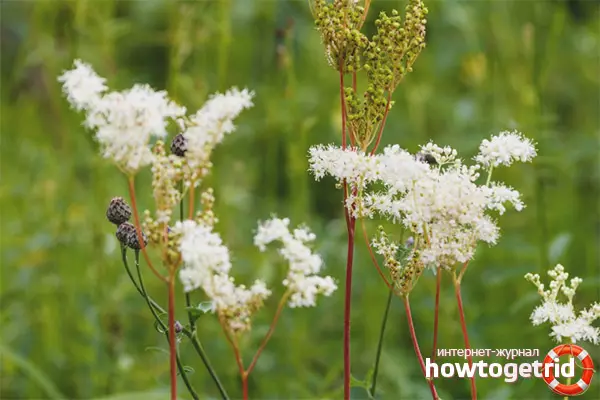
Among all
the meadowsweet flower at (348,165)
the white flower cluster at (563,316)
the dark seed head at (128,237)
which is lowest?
the white flower cluster at (563,316)

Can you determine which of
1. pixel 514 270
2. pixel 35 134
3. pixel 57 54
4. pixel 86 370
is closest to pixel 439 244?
pixel 514 270

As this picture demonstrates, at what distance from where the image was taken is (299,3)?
2559 mm

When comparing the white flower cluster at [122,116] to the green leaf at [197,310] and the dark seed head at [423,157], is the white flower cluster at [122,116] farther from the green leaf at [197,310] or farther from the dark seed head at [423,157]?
the dark seed head at [423,157]

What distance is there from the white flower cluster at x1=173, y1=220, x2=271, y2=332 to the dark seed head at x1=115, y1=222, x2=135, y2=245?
0.47 feet

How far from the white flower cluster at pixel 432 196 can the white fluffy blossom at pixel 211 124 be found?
16cm

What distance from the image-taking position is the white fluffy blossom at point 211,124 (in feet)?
3.50

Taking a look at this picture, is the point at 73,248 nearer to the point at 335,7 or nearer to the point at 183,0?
the point at 183,0

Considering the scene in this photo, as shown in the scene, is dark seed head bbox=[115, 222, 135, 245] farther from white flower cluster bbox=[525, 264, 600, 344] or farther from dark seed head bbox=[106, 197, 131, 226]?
white flower cluster bbox=[525, 264, 600, 344]

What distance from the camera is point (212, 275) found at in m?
1.06

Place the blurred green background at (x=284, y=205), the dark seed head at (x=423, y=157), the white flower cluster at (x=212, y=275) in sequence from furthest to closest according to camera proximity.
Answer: the blurred green background at (x=284, y=205) < the dark seed head at (x=423, y=157) < the white flower cluster at (x=212, y=275)

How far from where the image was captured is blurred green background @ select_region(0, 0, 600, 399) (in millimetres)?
2477

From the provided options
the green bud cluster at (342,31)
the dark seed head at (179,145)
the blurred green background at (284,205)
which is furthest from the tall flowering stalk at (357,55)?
the blurred green background at (284,205)

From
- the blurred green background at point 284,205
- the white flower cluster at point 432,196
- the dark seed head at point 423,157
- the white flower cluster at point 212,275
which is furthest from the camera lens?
the blurred green background at point 284,205

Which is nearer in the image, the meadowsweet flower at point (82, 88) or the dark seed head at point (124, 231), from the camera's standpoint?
the meadowsweet flower at point (82, 88)
